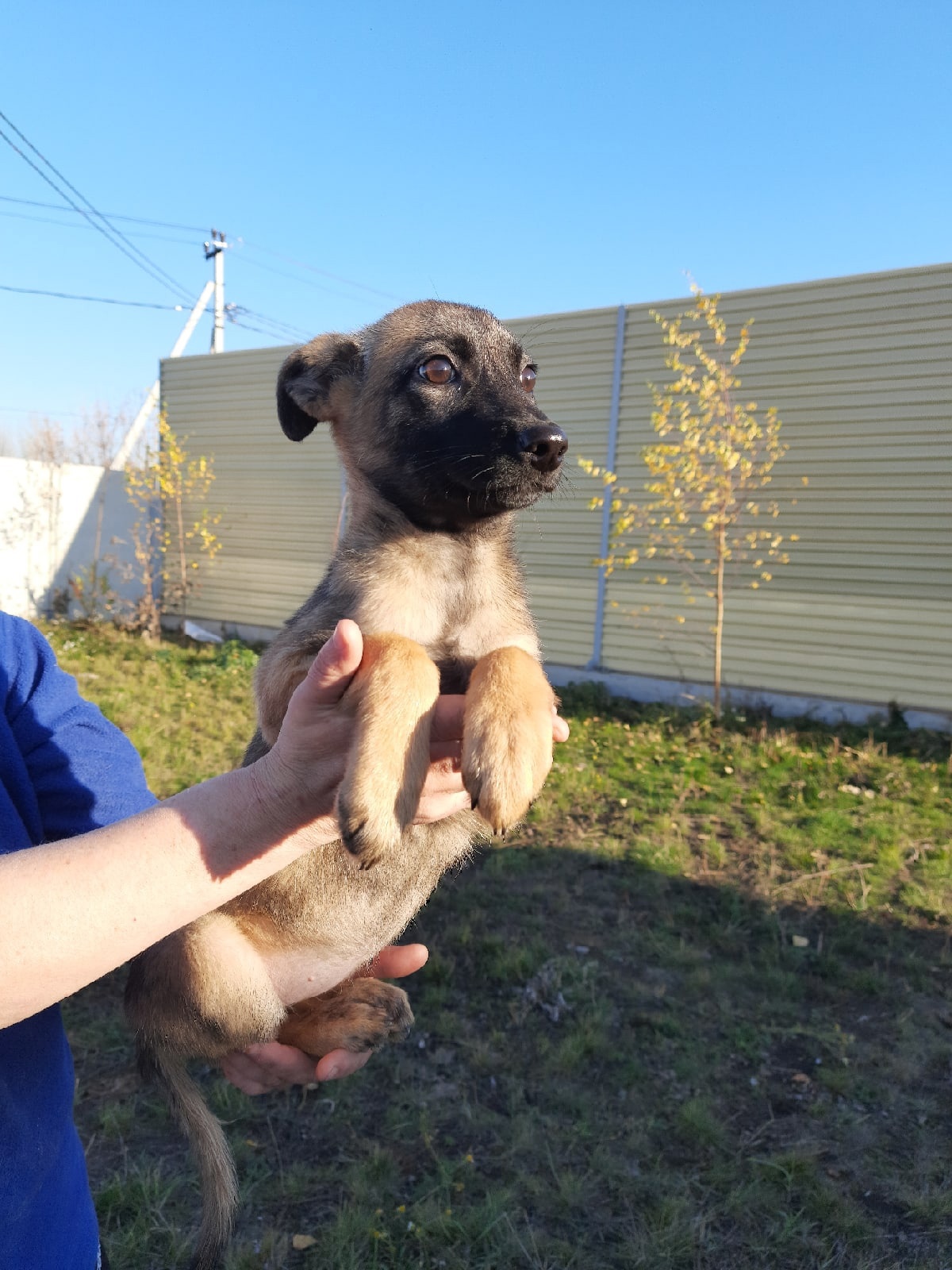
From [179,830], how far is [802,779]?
7614 mm

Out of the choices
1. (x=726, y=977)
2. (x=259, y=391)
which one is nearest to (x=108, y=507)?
(x=259, y=391)

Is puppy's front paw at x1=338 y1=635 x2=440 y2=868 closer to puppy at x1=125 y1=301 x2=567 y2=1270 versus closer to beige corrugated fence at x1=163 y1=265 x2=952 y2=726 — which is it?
puppy at x1=125 y1=301 x2=567 y2=1270

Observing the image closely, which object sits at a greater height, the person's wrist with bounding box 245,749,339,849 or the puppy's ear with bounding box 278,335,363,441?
the puppy's ear with bounding box 278,335,363,441

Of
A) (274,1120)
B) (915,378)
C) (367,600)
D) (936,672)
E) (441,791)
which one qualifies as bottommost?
(274,1120)

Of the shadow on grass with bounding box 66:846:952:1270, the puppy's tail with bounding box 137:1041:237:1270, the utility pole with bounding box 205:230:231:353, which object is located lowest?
the shadow on grass with bounding box 66:846:952:1270

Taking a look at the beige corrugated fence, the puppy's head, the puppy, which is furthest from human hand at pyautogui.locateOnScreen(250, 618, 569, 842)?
the beige corrugated fence

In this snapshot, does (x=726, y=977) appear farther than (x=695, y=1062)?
Yes

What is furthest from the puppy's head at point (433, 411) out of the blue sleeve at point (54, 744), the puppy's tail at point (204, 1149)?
the puppy's tail at point (204, 1149)

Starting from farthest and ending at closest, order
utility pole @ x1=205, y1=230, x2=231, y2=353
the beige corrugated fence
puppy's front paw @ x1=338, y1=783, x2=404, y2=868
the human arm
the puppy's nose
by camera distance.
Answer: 1. utility pole @ x1=205, y1=230, x2=231, y2=353
2. the beige corrugated fence
3. the puppy's nose
4. puppy's front paw @ x1=338, y1=783, x2=404, y2=868
5. the human arm

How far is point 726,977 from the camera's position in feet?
17.0

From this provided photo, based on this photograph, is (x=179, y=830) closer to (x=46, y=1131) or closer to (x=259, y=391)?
(x=46, y=1131)

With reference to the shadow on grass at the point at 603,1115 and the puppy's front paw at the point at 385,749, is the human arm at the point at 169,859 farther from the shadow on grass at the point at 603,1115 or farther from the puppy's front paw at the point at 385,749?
the shadow on grass at the point at 603,1115

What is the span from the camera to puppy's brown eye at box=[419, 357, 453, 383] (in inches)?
109

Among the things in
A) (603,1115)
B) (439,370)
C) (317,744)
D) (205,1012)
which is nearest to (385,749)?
(317,744)
